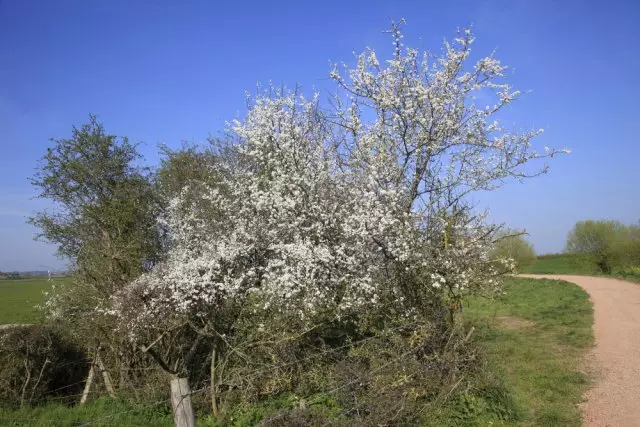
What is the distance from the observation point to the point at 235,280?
891cm

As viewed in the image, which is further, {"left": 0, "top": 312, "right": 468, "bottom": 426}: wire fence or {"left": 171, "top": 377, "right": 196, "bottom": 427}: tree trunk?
{"left": 0, "top": 312, "right": 468, "bottom": 426}: wire fence

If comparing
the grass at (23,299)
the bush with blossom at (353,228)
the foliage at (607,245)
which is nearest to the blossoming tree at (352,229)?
the bush with blossom at (353,228)

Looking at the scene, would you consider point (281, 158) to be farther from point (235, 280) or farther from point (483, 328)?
point (483, 328)

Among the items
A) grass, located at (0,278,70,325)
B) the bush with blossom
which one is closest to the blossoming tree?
the bush with blossom

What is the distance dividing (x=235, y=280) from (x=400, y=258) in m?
3.14

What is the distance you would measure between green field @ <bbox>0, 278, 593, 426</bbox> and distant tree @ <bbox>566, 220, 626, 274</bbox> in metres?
15.2

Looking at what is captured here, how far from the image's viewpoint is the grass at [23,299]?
11.8 meters

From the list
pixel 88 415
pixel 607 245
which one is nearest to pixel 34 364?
pixel 88 415

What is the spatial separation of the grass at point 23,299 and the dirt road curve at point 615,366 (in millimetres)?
11071

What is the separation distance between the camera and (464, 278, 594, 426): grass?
754 centimetres

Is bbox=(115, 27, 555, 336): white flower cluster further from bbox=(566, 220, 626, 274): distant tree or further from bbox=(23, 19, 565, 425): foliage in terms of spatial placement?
bbox=(566, 220, 626, 274): distant tree

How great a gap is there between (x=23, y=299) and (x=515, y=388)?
616 inches

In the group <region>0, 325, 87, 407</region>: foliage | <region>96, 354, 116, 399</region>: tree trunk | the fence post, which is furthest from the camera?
<region>96, 354, 116, 399</region>: tree trunk

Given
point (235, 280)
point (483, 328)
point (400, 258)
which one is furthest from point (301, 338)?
point (483, 328)
